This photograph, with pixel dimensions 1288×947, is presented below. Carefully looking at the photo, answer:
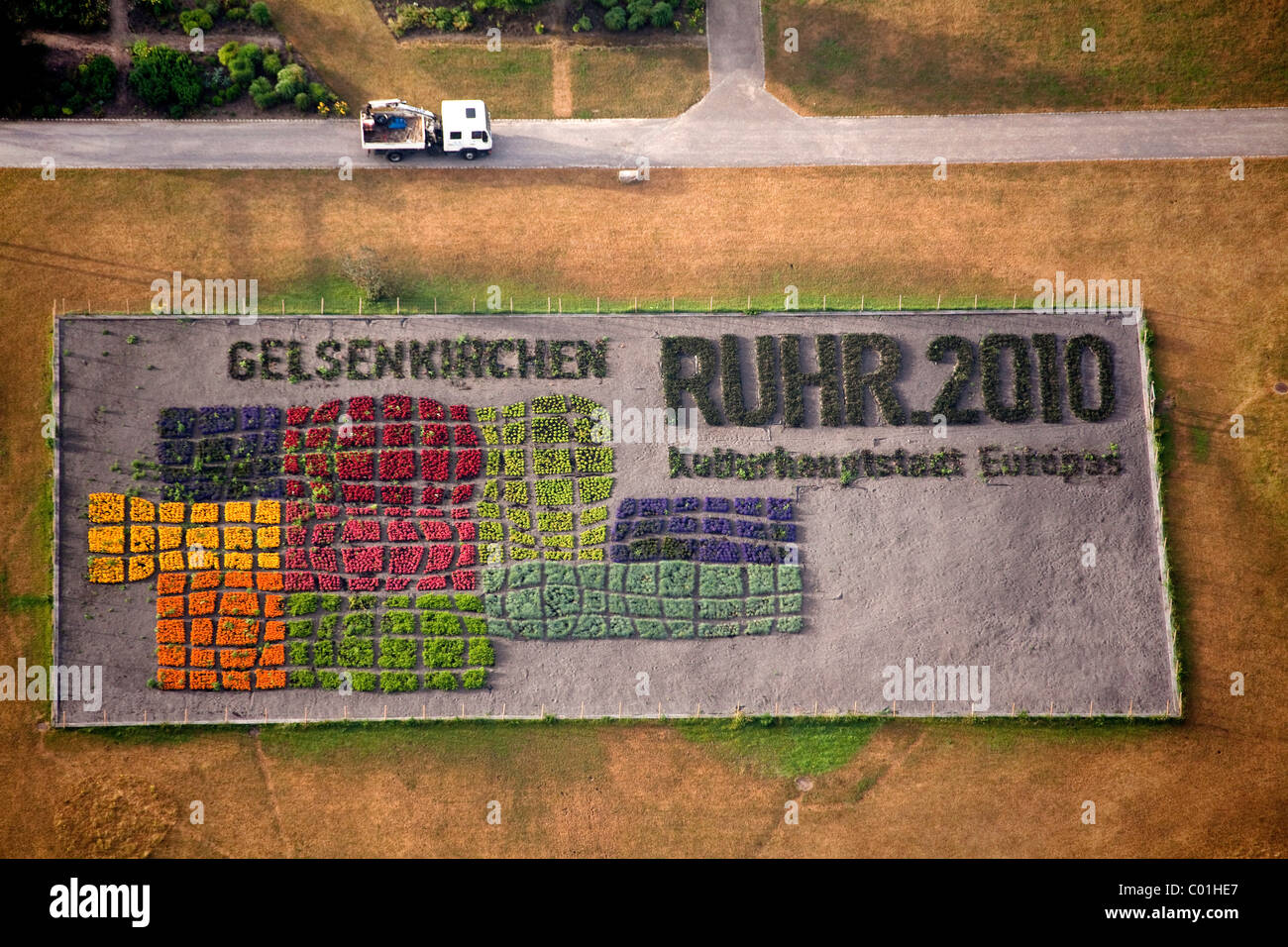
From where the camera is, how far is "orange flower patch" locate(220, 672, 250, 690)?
46.6 meters

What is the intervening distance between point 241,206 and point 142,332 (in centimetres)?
758

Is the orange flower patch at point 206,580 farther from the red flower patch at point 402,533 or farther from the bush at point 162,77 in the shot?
the bush at point 162,77

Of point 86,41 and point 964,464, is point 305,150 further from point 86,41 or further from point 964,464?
point 964,464

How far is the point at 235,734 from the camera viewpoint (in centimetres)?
4656

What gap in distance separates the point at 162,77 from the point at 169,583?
24.1 metres

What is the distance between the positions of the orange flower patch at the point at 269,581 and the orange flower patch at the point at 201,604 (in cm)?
211

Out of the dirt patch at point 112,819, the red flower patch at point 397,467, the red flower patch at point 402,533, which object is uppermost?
the red flower patch at point 397,467

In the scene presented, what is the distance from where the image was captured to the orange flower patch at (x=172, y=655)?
46.6m

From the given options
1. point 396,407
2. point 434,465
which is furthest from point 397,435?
point 434,465

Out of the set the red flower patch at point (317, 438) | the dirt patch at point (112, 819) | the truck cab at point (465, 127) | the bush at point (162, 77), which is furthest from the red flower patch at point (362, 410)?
the dirt patch at point (112, 819)

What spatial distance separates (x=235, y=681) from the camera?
1834 inches

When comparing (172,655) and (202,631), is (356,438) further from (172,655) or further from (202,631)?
(172,655)

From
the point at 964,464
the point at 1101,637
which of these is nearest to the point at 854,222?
the point at 964,464

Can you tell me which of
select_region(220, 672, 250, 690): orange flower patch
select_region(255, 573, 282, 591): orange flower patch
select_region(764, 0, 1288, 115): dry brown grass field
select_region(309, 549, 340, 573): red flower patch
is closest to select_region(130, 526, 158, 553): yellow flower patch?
select_region(255, 573, 282, 591): orange flower patch
